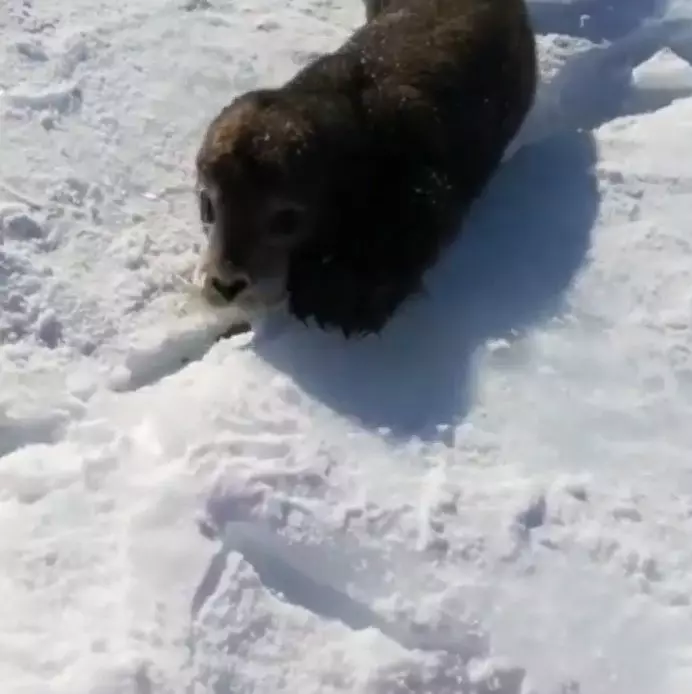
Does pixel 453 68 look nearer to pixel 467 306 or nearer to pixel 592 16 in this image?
pixel 467 306

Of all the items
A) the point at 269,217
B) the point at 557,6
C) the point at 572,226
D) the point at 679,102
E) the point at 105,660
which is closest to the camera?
the point at 105,660

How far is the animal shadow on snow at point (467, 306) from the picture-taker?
139 centimetres

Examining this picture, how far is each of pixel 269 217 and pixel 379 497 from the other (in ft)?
1.21

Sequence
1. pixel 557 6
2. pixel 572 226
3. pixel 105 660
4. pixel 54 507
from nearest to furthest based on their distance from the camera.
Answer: pixel 105 660 < pixel 54 507 < pixel 572 226 < pixel 557 6

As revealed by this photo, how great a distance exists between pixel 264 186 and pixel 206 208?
0.34ft

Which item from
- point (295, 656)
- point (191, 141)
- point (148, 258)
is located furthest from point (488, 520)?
point (191, 141)

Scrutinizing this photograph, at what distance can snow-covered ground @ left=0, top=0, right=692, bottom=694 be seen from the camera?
44.9 inches

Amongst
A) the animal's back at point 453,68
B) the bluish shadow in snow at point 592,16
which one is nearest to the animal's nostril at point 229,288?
the animal's back at point 453,68

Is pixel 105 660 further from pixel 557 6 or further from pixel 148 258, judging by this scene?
pixel 557 6

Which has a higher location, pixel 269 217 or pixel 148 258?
pixel 269 217

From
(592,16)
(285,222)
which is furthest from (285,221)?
(592,16)

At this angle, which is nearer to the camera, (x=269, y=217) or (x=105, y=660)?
(x=105, y=660)

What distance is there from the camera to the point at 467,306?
1526 mm

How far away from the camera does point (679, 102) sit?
188cm
